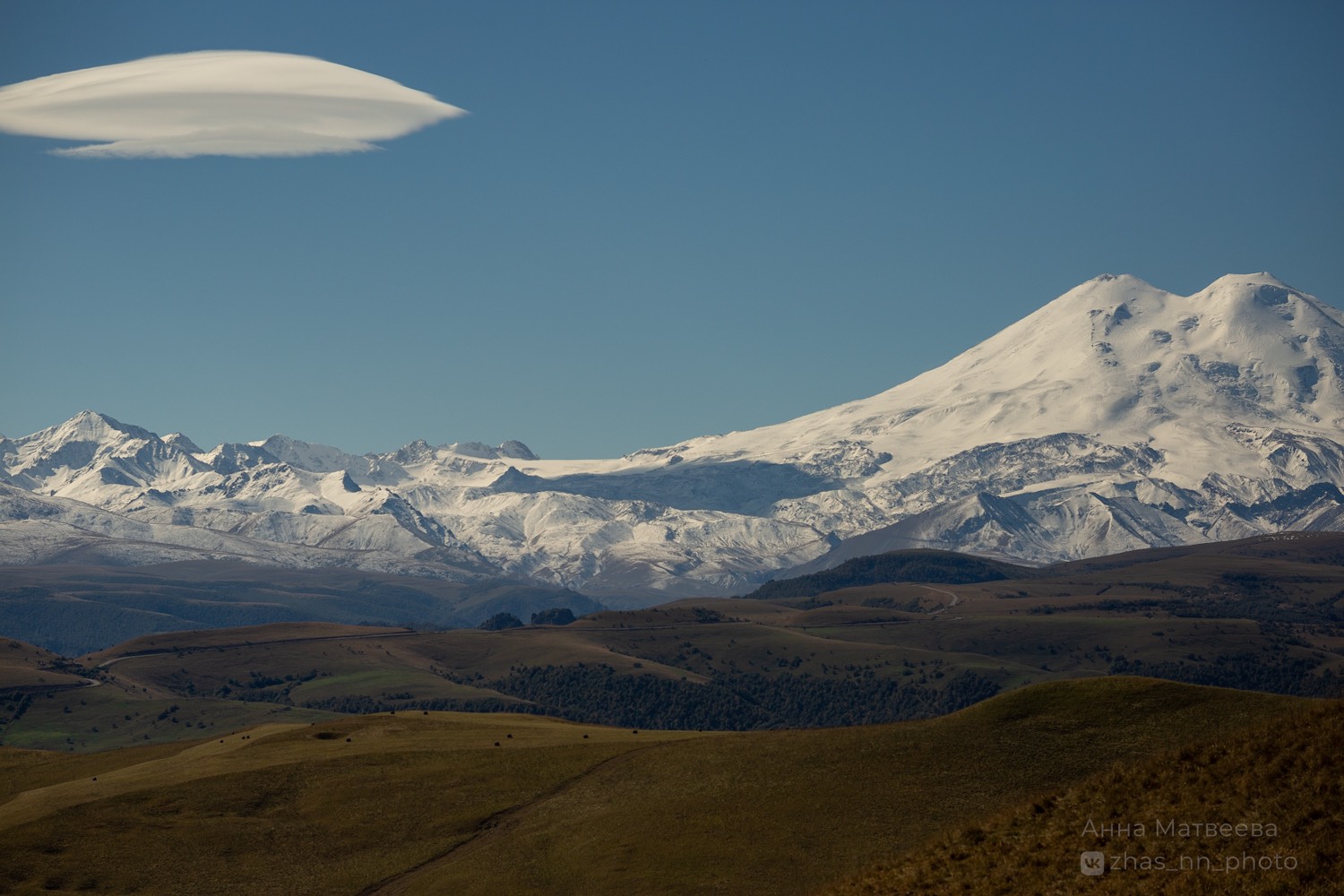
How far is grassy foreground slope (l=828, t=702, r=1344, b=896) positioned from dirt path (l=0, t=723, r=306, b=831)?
71204 millimetres

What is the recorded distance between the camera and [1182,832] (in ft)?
190

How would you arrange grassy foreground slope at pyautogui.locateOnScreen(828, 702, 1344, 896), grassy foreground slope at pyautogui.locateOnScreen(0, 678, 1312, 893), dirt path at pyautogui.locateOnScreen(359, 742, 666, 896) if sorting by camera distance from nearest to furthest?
1. grassy foreground slope at pyautogui.locateOnScreen(828, 702, 1344, 896)
2. grassy foreground slope at pyautogui.locateOnScreen(0, 678, 1312, 893)
3. dirt path at pyautogui.locateOnScreen(359, 742, 666, 896)

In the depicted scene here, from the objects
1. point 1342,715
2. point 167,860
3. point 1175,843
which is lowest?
point 167,860

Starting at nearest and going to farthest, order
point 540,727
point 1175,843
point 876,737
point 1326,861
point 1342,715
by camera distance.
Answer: point 1326,861
point 1175,843
point 1342,715
point 876,737
point 540,727

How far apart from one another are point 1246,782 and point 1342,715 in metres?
6.08

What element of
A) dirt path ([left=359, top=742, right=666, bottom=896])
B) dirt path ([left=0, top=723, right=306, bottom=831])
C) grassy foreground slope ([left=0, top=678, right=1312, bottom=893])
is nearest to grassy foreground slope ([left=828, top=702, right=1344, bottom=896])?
grassy foreground slope ([left=0, top=678, right=1312, bottom=893])

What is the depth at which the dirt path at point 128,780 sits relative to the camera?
11275 centimetres

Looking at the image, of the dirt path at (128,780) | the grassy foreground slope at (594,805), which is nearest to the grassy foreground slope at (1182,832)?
the grassy foreground slope at (594,805)

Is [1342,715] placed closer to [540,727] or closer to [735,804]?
[735,804]

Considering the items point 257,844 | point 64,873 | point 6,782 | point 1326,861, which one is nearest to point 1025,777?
point 1326,861

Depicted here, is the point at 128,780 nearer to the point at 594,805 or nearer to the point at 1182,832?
the point at 594,805

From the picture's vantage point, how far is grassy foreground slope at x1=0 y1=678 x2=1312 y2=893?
94750mm

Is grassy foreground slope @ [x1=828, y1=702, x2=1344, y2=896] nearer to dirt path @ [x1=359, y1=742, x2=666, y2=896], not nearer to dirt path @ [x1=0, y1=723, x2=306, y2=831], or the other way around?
dirt path @ [x1=359, y1=742, x2=666, y2=896]

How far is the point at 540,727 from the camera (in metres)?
151
